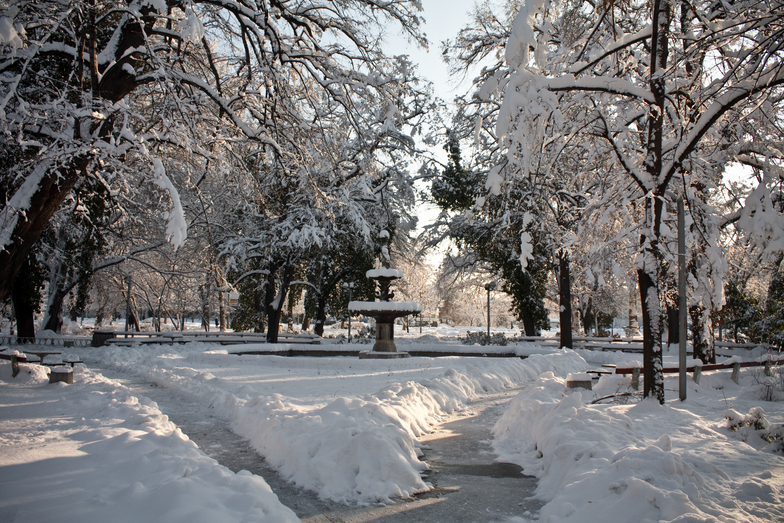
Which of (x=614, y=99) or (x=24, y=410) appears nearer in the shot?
(x=24, y=410)

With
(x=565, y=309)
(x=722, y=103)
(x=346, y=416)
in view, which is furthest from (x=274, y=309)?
(x=722, y=103)

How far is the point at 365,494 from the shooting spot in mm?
4676

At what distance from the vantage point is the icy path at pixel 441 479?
4.28 metres

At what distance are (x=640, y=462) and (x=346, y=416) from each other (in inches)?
134

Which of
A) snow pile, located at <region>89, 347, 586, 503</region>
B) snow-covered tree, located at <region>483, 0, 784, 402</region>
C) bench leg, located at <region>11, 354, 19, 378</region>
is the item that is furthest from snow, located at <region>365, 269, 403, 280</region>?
bench leg, located at <region>11, 354, 19, 378</region>

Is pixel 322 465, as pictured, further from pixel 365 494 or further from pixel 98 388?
pixel 98 388

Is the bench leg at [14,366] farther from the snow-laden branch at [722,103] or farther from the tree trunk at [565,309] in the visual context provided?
the tree trunk at [565,309]

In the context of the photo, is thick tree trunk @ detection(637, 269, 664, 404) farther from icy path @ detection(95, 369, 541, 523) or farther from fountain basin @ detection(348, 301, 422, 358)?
fountain basin @ detection(348, 301, 422, 358)

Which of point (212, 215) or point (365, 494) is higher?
point (212, 215)

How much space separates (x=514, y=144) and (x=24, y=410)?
780 centimetres

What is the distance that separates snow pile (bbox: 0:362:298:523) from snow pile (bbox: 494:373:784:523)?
2.52 m

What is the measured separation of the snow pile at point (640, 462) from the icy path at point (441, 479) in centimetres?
30

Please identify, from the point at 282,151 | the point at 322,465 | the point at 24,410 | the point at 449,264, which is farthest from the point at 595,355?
the point at 24,410

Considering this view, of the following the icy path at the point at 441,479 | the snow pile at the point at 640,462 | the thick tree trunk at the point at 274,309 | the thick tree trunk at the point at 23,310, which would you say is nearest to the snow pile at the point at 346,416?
the icy path at the point at 441,479
